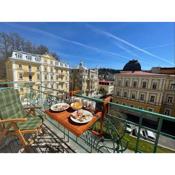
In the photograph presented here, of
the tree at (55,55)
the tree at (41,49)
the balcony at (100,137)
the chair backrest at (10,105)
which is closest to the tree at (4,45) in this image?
the tree at (41,49)

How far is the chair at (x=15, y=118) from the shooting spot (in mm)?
1670

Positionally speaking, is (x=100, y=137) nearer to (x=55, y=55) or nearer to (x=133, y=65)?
(x=55, y=55)

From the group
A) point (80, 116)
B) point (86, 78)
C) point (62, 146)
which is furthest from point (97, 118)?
point (86, 78)

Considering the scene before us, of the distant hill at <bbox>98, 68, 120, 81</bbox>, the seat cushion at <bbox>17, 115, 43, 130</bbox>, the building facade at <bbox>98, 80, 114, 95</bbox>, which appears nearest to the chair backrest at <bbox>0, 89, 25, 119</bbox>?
the seat cushion at <bbox>17, 115, 43, 130</bbox>

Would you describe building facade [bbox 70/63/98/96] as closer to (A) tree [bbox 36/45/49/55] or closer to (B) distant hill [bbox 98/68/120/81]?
(A) tree [bbox 36/45/49/55]

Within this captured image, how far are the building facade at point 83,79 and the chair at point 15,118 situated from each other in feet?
74.8

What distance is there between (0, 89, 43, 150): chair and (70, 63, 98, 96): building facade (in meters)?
22.8

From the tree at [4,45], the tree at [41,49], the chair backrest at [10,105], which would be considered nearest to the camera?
the chair backrest at [10,105]

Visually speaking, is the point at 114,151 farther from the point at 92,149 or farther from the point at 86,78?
the point at 86,78

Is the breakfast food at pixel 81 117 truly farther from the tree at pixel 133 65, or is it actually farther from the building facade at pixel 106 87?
the tree at pixel 133 65

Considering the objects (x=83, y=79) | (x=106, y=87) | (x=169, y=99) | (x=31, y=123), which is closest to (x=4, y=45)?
(x=83, y=79)

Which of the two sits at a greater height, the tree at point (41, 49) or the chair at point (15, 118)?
the tree at point (41, 49)

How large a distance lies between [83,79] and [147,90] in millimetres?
13830

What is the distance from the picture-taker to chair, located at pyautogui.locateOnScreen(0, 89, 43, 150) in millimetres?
1670
